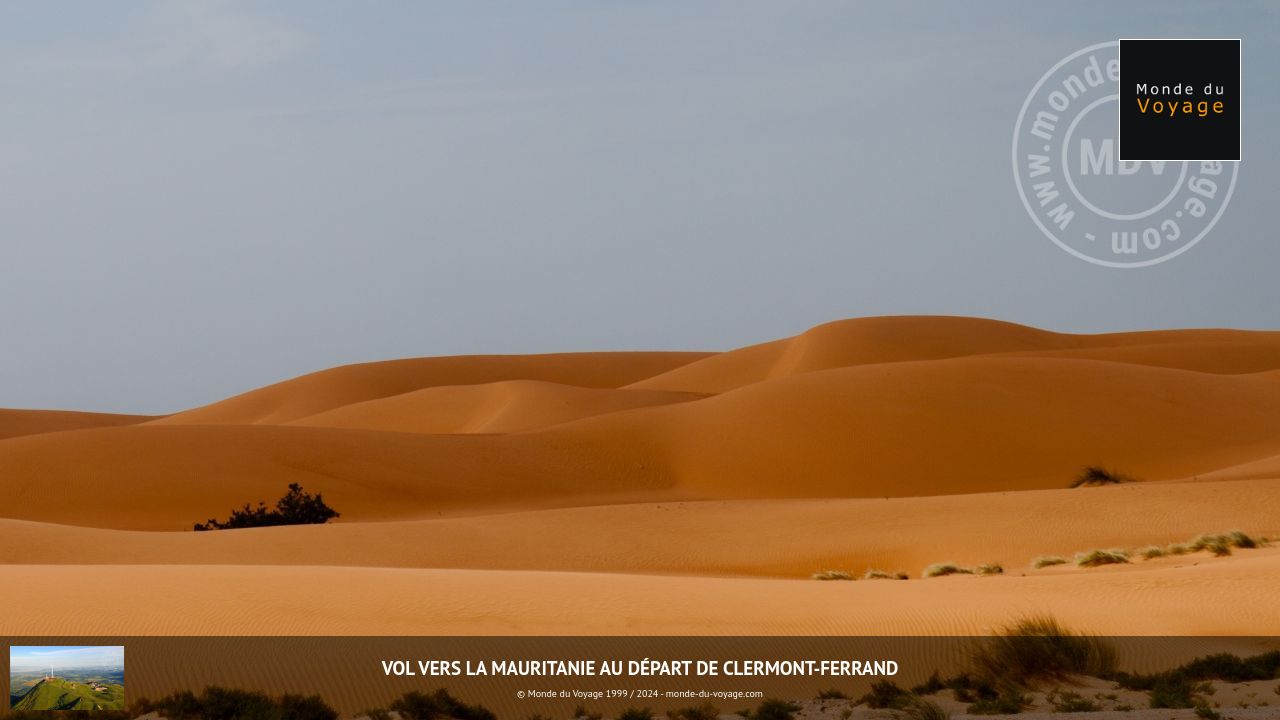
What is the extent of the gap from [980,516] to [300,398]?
7264 cm

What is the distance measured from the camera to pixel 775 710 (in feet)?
29.7

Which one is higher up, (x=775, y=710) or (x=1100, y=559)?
(x=1100, y=559)

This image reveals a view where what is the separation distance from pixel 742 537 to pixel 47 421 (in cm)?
7535

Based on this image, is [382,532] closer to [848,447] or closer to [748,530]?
[748,530]

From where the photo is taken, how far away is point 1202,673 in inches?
394

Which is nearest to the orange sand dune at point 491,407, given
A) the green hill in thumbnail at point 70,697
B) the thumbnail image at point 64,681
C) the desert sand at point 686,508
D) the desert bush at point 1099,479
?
the desert sand at point 686,508

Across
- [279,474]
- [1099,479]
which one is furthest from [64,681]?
[279,474]

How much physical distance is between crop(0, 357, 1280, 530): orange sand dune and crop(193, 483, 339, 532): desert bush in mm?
1782

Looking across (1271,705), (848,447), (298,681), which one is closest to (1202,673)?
(1271,705)

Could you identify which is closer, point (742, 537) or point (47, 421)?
point (742, 537)

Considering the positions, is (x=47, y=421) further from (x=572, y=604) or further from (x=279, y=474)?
(x=572, y=604)

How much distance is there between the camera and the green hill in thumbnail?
354 inches

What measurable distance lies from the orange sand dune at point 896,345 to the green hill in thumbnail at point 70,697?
231 ft

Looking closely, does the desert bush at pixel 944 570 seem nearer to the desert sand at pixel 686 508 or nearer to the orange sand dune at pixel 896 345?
the desert sand at pixel 686 508
